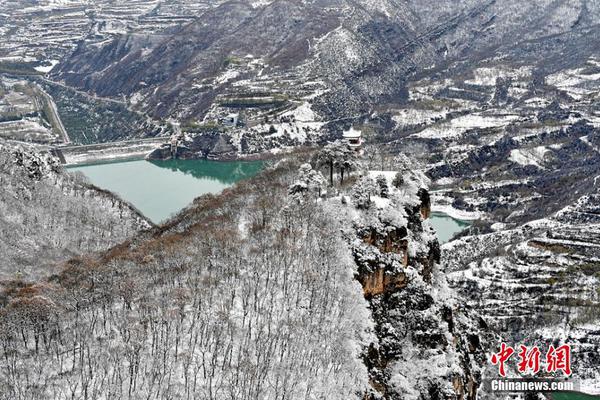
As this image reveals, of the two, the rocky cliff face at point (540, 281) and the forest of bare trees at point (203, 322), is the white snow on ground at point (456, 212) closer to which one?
the rocky cliff face at point (540, 281)

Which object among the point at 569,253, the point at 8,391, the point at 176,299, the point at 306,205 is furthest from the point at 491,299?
the point at 8,391

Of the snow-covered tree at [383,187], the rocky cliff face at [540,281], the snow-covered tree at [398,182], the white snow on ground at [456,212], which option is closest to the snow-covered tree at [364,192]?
the snow-covered tree at [383,187]

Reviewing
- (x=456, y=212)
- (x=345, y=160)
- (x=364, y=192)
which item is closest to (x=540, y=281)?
(x=456, y=212)

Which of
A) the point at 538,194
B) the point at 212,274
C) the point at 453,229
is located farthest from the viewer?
the point at 538,194

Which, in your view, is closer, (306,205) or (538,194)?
(306,205)

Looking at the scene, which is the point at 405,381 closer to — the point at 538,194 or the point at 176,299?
the point at 176,299

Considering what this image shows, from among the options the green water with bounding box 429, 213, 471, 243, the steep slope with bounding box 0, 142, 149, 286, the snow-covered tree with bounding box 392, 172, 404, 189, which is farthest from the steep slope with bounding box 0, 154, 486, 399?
the green water with bounding box 429, 213, 471, 243

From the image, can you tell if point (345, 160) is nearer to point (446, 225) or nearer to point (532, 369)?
point (532, 369)
